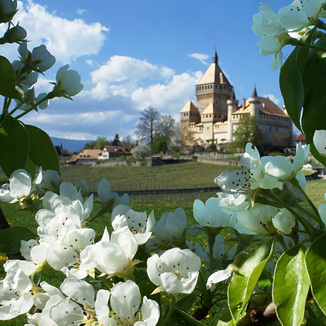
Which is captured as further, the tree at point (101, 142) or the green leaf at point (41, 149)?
the tree at point (101, 142)

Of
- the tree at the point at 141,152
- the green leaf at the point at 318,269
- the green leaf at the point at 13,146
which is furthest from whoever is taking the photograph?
the tree at the point at 141,152

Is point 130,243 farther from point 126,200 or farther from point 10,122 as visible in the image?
point 10,122

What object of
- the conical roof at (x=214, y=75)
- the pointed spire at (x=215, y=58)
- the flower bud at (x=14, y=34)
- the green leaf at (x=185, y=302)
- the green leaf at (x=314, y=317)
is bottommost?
the green leaf at (x=314, y=317)

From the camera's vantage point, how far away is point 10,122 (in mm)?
790

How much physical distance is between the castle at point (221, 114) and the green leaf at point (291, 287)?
4953 centimetres

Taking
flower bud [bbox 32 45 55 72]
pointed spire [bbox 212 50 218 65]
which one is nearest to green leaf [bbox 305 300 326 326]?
flower bud [bbox 32 45 55 72]

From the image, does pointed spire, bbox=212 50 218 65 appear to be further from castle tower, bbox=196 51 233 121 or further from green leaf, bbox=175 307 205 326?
green leaf, bbox=175 307 205 326

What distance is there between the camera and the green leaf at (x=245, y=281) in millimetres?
422

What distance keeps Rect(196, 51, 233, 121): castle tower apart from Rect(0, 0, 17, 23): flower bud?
5667 centimetres

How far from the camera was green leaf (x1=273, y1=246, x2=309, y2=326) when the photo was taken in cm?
40

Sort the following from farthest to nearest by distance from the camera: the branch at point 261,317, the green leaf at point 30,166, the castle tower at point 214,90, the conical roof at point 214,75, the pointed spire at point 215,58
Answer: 1. the pointed spire at point 215,58
2. the conical roof at point 214,75
3. the castle tower at point 214,90
4. the green leaf at point 30,166
5. the branch at point 261,317

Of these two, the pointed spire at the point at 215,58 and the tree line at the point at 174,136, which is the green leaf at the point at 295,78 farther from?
the pointed spire at the point at 215,58

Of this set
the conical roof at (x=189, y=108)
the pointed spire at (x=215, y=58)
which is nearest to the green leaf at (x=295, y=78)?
the conical roof at (x=189, y=108)

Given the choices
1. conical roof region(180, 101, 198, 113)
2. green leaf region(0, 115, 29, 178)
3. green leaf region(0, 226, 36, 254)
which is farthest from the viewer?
conical roof region(180, 101, 198, 113)
